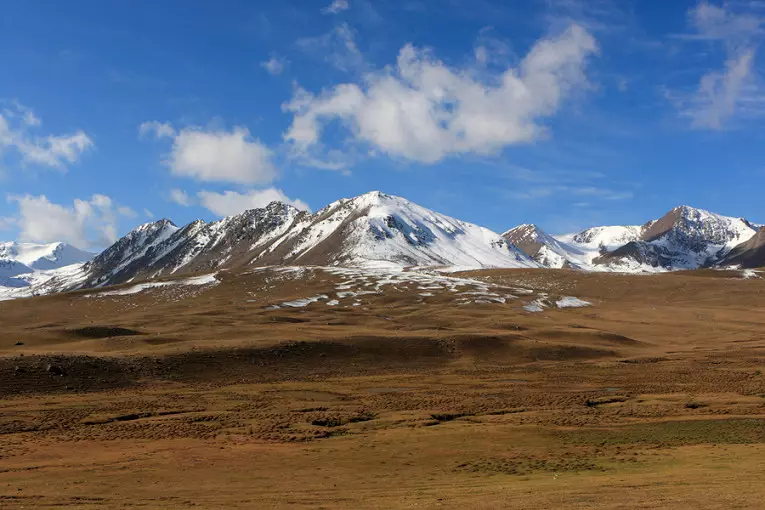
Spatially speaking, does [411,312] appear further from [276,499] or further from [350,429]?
[276,499]

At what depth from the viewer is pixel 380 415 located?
5388 centimetres

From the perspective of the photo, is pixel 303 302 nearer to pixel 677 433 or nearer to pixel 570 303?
pixel 570 303

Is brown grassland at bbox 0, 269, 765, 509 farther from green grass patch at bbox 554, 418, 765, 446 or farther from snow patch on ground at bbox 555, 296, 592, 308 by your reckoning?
snow patch on ground at bbox 555, 296, 592, 308

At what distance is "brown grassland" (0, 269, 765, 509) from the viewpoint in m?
30.7

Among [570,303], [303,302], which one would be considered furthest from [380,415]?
[570,303]

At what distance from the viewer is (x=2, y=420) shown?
5025 cm

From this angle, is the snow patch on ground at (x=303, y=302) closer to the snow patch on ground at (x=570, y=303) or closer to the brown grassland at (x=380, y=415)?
the brown grassland at (x=380, y=415)

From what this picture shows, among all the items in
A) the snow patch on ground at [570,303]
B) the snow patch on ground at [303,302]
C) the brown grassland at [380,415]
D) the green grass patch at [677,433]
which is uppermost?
the snow patch on ground at [303,302]

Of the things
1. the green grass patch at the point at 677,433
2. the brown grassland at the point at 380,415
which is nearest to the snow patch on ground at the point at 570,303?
the brown grassland at the point at 380,415

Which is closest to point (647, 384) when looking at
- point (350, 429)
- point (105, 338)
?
point (350, 429)

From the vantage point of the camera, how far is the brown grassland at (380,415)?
30.7 meters

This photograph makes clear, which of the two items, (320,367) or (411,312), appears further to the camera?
(411,312)

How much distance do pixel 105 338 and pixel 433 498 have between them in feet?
259

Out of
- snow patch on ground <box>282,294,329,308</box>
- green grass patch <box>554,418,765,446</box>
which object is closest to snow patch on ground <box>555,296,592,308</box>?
snow patch on ground <box>282,294,329,308</box>
